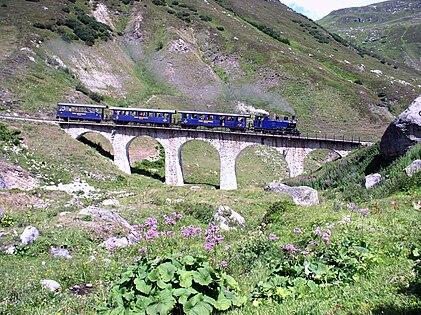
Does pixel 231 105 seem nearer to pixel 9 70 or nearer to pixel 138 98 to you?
pixel 138 98

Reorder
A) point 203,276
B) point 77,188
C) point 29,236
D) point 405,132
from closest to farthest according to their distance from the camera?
point 203,276 < point 29,236 < point 405,132 < point 77,188

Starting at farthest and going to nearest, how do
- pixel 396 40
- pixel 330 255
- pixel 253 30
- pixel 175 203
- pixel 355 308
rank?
pixel 396 40
pixel 253 30
pixel 175 203
pixel 330 255
pixel 355 308

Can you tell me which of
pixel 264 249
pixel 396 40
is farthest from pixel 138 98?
pixel 396 40

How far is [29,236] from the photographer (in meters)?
12.8

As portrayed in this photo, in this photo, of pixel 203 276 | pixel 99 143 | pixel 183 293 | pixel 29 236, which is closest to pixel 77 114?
pixel 99 143

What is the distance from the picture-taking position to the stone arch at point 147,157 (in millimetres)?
47812

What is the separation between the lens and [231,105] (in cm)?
6850

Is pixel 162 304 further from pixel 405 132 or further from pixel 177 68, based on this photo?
pixel 177 68

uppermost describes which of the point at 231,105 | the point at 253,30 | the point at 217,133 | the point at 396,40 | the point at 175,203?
the point at 396,40

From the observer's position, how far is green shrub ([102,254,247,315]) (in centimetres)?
490

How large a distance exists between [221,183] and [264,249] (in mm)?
34189

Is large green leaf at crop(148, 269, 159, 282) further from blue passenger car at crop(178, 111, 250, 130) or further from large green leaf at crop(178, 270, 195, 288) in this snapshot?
blue passenger car at crop(178, 111, 250, 130)

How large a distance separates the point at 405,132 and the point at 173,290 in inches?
655

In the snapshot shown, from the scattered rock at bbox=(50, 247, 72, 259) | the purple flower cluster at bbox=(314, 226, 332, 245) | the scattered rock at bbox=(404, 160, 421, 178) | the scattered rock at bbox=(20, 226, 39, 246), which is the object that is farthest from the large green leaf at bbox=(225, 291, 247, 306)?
the scattered rock at bbox=(404, 160, 421, 178)
